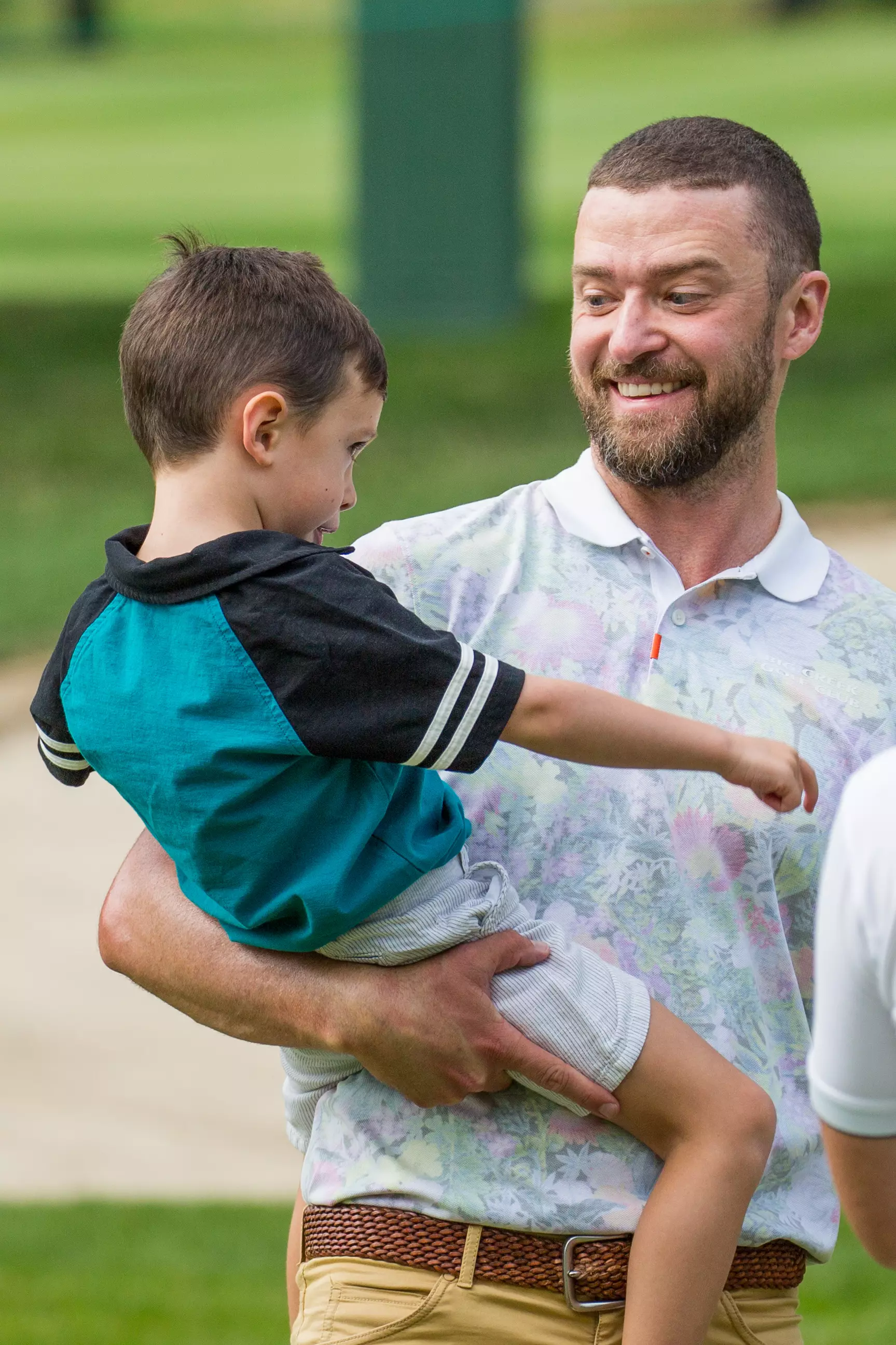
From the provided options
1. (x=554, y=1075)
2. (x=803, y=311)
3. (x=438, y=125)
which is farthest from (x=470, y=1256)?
(x=438, y=125)

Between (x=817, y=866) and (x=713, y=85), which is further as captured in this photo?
(x=713, y=85)

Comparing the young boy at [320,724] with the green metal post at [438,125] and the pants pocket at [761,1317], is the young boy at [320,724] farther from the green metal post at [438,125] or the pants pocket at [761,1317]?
the green metal post at [438,125]

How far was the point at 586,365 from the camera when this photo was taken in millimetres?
2414

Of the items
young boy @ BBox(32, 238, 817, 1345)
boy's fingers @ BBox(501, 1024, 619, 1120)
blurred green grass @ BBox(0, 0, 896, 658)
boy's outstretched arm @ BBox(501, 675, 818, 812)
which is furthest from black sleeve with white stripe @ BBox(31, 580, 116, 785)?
blurred green grass @ BBox(0, 0, 896, 658)

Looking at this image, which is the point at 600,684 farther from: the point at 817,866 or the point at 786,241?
the point at 786,241

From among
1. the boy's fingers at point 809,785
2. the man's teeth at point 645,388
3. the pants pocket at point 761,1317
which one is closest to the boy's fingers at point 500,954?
the boy's fingers at point 809,785

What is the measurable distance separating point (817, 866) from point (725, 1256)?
47 cm

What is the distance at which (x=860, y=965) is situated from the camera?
141 centimetres

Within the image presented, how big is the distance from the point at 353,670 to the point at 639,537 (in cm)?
58

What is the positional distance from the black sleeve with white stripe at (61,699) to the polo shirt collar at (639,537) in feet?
2.06

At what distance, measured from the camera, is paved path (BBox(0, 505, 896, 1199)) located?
277 inches

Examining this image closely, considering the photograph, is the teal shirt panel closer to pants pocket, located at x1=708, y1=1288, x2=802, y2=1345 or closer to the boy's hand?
the boy's hand

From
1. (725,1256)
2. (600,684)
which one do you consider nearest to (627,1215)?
(725,1256)

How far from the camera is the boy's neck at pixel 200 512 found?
79.0 inches
